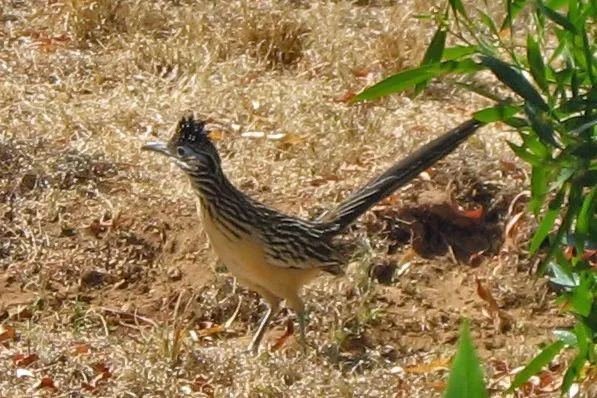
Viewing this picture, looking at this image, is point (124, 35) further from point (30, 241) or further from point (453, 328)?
point (453, 328)

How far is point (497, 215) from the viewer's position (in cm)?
688

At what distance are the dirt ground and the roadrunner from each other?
244 millimetres

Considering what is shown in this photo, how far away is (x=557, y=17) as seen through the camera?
109 inches

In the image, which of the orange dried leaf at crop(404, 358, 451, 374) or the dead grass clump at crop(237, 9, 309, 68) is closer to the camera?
the orange dried leaf at crop(404, 358, 451, 374)

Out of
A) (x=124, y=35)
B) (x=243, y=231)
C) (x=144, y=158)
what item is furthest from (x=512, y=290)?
(x=124, y=35)

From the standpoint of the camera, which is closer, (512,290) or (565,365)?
(565,365)

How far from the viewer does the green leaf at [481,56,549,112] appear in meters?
2.83

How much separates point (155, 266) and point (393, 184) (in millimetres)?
1083

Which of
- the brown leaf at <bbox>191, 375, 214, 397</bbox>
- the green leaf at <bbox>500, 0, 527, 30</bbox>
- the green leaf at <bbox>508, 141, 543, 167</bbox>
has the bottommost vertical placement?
the brown leaf at <bbox>191, 375, 214, 397</bbox>

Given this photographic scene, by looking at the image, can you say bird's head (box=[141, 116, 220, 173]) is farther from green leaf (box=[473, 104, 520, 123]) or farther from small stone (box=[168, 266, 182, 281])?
green leaf (box=[473, 104, 520, 123])

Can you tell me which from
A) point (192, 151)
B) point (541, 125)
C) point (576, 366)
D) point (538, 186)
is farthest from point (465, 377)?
point (192, 151)

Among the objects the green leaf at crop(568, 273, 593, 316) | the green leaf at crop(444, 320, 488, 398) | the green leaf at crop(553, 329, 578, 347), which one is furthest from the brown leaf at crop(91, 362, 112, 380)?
the green leaf at crop(444, 320, 488, 398)

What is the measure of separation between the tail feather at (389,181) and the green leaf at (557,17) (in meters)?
3.08

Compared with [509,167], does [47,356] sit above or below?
below
